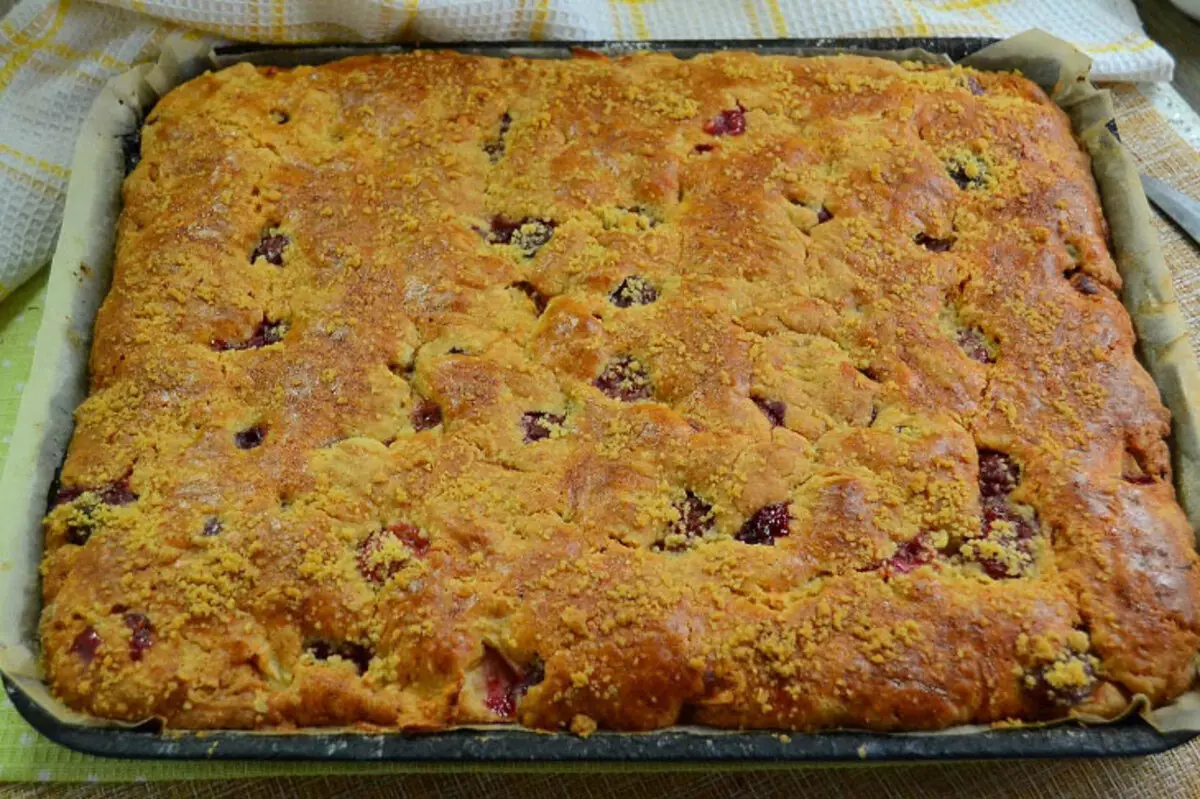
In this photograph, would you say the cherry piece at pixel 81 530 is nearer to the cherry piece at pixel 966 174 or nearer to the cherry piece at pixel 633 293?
the cherry piece at pixel 633 293

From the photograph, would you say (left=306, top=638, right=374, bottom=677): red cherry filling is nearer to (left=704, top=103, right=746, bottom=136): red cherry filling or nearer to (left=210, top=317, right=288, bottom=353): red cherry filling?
(left=210, top=317, right=288, bottom=353): red cherry filling

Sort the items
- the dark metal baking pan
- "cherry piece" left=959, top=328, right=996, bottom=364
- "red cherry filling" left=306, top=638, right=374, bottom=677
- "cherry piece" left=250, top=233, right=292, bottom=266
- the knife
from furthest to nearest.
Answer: the knife < "cherry piece" left=250, top=233, right=292, bottom=266 < "cherry piece" left=959, top=328, right=996, bottom=364 < "red cherry filling" left=306, top=638, right=374, bottom=677 < the dark metal baking pan

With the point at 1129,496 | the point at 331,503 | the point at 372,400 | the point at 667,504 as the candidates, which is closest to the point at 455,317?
the point at 372,400

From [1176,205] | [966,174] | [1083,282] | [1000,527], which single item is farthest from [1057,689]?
[1176,205]

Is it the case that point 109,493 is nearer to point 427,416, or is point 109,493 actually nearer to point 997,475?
point 427,416

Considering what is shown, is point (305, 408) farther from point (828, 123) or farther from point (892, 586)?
point (828, 123)

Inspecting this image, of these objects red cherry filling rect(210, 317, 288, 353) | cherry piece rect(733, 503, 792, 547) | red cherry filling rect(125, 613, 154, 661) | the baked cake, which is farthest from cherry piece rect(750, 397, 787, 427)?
red cherry filling rect(125, 613, 154, 661)

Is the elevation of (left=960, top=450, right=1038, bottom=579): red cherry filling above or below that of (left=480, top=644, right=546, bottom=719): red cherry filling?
above
